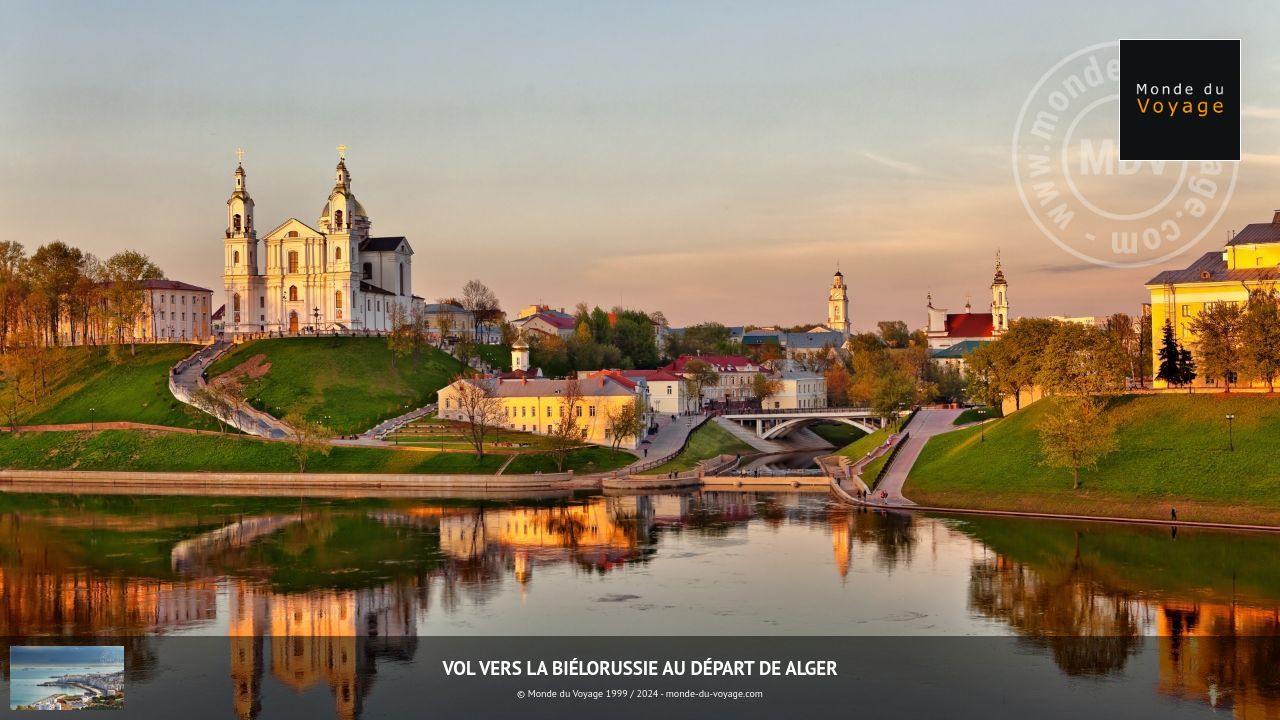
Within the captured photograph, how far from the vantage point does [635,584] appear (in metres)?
49.5

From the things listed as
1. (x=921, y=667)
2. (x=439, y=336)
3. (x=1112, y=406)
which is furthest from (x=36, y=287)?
(x=921, y=667)

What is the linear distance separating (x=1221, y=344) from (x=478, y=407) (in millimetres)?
52764

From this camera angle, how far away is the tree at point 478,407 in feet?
294

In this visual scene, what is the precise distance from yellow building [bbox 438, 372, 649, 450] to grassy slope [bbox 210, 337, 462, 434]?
5.83 metres

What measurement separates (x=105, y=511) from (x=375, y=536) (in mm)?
22400

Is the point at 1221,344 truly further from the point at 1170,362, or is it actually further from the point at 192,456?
the point at 192,456

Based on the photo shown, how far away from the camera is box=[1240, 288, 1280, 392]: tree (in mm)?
68188

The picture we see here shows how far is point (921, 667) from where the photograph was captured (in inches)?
1464

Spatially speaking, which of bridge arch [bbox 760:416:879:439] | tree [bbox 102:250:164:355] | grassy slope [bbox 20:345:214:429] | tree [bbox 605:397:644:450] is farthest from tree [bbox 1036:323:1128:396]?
tree [bbox 102:250:164:355]

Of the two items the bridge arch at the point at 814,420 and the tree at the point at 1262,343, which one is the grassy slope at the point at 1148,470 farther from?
the bridge arch at the point at 814,420

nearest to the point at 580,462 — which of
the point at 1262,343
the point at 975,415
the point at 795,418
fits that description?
the point at 795,418

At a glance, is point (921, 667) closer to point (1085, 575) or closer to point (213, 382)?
point (1085, 575)

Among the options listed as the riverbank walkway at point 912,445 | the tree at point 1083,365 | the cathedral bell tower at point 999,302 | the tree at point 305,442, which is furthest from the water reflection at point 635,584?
the cathedral bell tower at point 999,302

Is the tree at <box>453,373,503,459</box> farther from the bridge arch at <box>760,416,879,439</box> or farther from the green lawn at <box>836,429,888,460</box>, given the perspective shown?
the green lawn at <box>836,429,888,460</box>
